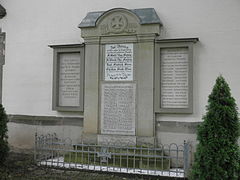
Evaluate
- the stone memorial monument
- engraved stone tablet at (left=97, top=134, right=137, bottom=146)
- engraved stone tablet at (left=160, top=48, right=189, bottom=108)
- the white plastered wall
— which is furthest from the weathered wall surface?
engraved stone tablet at (left=97, top=134, right=137, bottom=146)

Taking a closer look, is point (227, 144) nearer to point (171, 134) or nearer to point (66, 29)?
point (171, 134)

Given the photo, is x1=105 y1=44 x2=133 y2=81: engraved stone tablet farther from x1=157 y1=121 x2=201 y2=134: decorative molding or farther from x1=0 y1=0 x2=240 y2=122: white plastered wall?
x1=157 y1=121 x2=201 y2=134: decorative molding

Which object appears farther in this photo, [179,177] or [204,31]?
[204,31]

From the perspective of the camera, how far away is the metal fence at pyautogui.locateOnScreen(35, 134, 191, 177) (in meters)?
5.77

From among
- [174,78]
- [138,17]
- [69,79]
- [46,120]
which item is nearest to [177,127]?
[174,78]

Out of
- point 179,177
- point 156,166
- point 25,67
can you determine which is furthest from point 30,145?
point 179,177

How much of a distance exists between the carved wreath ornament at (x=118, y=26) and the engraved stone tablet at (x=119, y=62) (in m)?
0.31

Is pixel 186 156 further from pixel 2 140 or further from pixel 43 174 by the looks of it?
pixel 2 140

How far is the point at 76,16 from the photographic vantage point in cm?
726

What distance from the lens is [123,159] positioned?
605 centimetres

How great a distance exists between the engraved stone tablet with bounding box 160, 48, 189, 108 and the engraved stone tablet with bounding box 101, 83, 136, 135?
69cm

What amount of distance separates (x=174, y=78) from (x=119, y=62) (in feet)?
4.18

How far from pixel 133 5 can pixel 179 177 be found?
3.89 m

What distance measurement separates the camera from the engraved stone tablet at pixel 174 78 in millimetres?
6352
